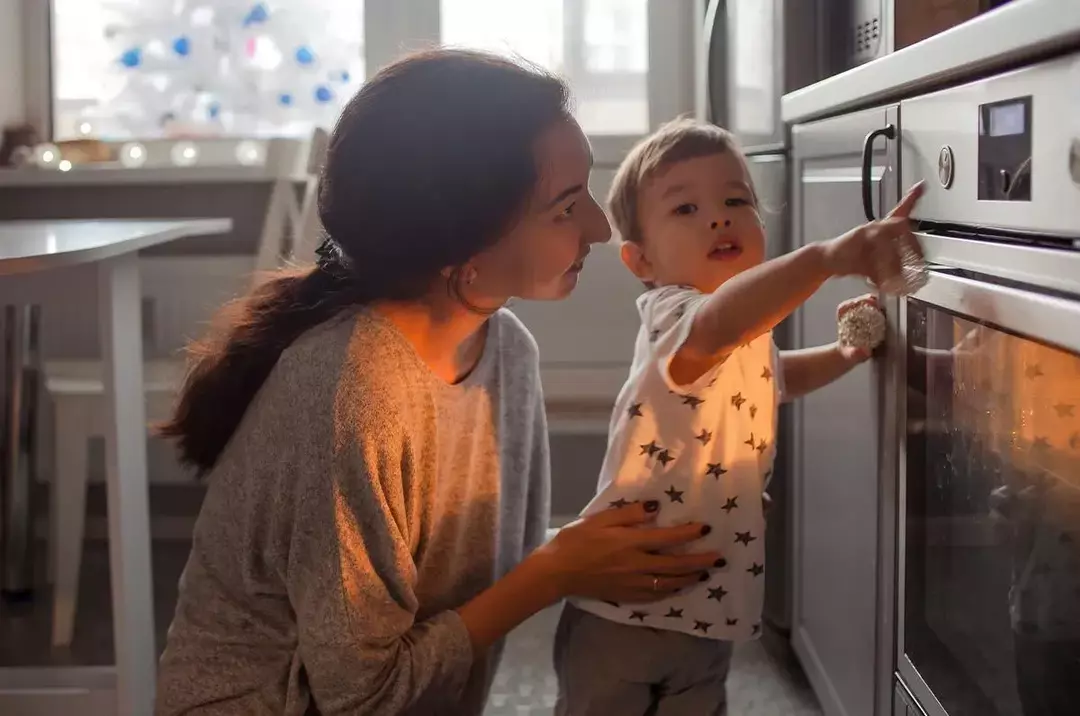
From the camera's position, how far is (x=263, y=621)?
3.54 feet

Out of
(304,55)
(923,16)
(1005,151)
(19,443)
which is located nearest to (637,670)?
(1005,151)

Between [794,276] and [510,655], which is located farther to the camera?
[510,655]

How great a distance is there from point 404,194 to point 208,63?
191 centimetres

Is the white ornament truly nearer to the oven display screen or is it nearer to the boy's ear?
the boy's ear

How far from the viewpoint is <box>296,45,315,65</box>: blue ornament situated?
107 inches

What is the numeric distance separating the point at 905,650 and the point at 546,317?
1.55m

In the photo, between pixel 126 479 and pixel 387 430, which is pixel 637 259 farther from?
pixel 126 479

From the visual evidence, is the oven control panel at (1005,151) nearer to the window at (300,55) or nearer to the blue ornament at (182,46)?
the window at (300,55)

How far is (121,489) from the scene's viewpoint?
5.19 feet

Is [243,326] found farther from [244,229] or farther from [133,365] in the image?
[244,229]

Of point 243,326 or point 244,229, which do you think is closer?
point 243,326

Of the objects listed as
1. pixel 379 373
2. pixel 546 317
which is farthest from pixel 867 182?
pixel 546 317

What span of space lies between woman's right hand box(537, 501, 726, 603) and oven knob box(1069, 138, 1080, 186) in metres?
0.54

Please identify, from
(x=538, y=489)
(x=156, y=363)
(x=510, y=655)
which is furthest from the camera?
(x=156, y=363)
